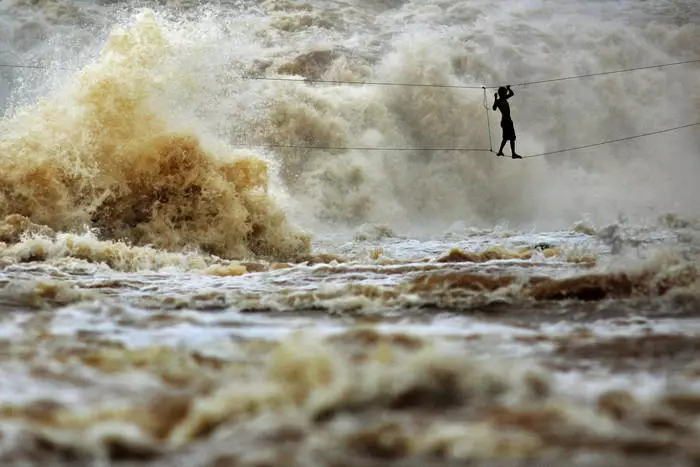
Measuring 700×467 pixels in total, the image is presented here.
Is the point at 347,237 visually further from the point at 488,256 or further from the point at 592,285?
the point at 592,285

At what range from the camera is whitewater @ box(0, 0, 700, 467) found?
2.19m

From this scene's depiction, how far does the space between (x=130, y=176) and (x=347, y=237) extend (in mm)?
4536

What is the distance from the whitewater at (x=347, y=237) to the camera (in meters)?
2.19

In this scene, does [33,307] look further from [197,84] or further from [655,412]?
[197,84]

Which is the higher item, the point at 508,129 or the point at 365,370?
the point at 508,129

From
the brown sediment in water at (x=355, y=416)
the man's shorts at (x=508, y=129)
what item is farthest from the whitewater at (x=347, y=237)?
the man's shorts at (x=508, y=129)

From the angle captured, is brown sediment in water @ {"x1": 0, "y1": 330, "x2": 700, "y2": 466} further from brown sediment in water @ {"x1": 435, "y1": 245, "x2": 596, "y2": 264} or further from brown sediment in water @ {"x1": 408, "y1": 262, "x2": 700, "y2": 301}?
brown sediment in water @ {"x1": 435, "y1": 245, "x2": 596, "y2": 264}

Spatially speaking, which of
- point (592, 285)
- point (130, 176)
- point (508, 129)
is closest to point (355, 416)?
point (592, 285)

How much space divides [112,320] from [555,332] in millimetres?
2235

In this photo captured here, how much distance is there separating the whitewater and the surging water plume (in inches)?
1.3

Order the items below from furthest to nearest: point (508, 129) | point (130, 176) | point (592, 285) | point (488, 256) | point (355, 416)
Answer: point (130, 176)
point (508, 129)
point (488, 256)
point (592, 285)
point (355, 416)

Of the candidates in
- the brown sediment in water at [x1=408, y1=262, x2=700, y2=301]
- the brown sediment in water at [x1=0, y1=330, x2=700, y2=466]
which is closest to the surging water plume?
the brown sediment in water at [x1=408, y1=262, x2=700, y2=301]

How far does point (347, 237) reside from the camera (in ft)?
43.1

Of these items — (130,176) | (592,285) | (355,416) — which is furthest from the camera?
(130,176)
